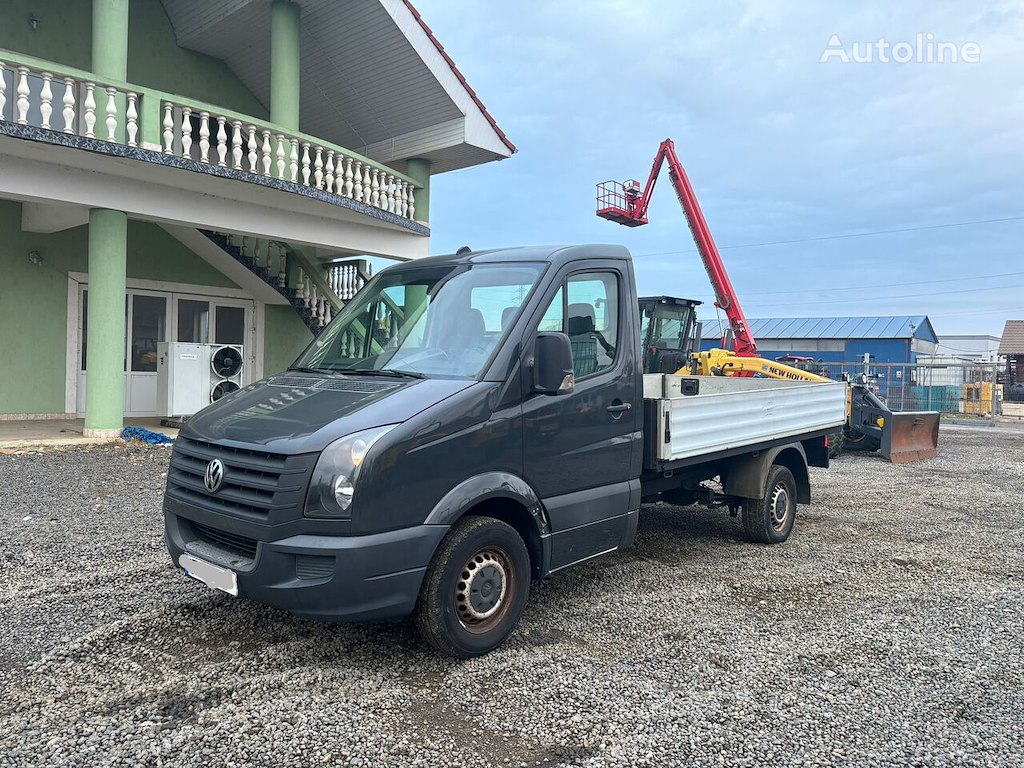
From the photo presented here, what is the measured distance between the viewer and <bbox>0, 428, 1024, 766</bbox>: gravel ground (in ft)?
9.82

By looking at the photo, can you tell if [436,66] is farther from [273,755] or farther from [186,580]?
[273,755]

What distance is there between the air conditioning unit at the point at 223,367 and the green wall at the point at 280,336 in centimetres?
276

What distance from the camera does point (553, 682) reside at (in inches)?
141

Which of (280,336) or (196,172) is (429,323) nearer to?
(196,172)

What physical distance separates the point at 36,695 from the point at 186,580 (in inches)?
64.2

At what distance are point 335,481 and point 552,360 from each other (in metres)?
1.31

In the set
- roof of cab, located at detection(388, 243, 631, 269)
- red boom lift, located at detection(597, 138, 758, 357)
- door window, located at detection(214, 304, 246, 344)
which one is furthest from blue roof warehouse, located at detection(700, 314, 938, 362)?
roof of cab, located at detection(388, 243, 631, 269)

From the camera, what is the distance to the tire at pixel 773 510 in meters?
6.38

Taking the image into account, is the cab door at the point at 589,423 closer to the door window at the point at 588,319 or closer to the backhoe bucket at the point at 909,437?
the door window at the point at 588,319

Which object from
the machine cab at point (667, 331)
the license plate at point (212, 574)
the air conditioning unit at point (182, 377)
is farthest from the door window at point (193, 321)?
the license plate at point (212, 574)

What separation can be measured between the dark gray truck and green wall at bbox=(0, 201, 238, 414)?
33.8 ft

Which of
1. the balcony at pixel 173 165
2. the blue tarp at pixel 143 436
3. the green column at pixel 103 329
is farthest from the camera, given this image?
the blue tarp at pixel 143 436

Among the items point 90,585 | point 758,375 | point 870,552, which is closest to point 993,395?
point 758,375

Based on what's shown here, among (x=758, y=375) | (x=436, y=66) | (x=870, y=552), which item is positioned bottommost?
(x=870, y=552)
